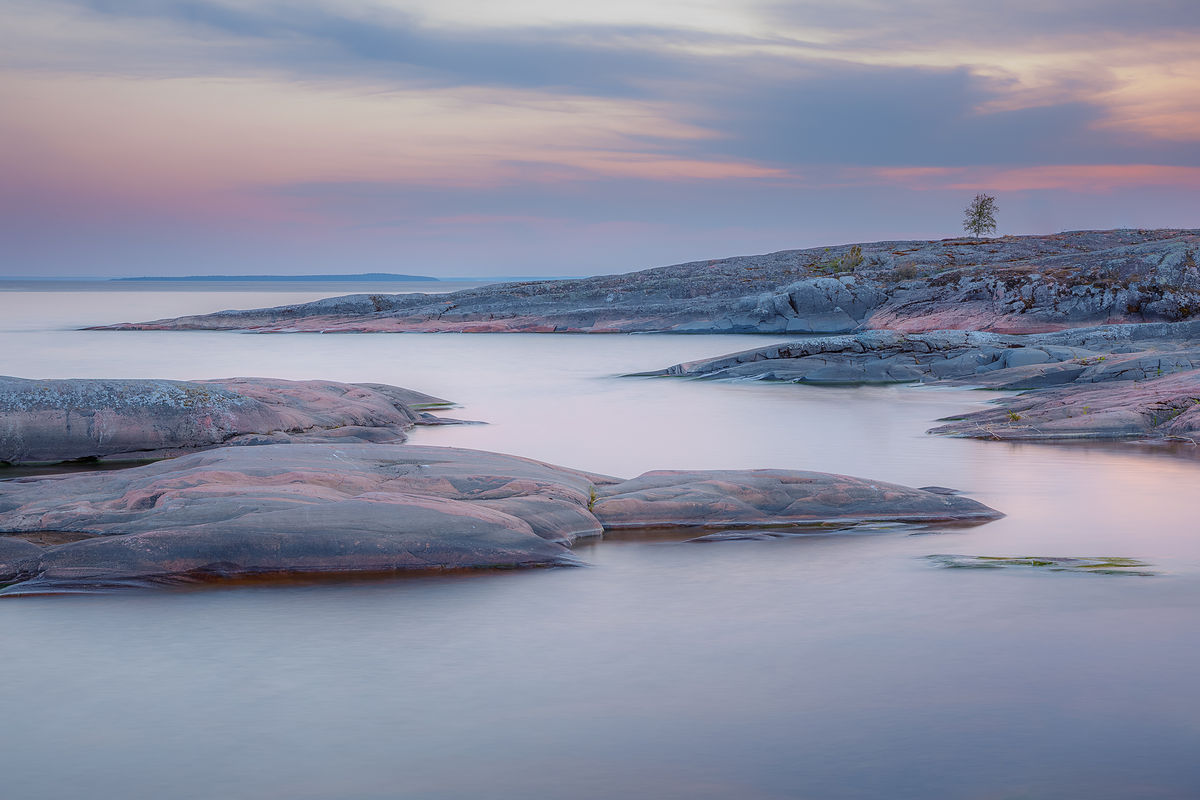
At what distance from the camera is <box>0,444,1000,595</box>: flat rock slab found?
8.88 m

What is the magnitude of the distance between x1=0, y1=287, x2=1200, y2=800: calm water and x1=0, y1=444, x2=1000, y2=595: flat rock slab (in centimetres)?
40

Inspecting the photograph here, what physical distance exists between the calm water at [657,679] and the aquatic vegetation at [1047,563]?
21 cm

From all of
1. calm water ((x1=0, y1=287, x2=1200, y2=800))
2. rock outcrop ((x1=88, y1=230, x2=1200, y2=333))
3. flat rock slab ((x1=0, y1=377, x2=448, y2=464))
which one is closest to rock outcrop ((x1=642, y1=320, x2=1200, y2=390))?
rock outcrop ((x1=88, y1=230, x2=1200, y2=333))

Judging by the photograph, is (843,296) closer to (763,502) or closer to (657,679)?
(763,502)

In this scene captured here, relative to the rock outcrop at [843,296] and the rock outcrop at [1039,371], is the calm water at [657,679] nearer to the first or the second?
the rock outcrop at [1039,371]

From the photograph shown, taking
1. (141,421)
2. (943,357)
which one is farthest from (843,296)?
(141,421)

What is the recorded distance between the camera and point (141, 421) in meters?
16.1

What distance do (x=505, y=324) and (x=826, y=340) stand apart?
36730 mm

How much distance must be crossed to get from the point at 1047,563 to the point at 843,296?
50.2 metres

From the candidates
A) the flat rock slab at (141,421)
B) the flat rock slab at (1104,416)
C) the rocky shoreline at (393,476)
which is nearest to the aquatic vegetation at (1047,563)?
the rocky shoreline at (393,476)

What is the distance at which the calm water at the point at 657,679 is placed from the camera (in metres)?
5.48

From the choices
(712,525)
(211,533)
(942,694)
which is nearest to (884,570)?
(712,525)

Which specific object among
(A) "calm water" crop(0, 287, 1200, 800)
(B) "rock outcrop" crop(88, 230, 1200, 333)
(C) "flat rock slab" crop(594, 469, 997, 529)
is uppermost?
(B) "rock outcrop" crop(88, 230, 1200, 333)

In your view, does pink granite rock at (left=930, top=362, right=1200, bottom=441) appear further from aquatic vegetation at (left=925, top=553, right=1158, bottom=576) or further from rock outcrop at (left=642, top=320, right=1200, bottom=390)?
aquatic vegetation at (left=925, top=553, right=1158, bottom=576)
